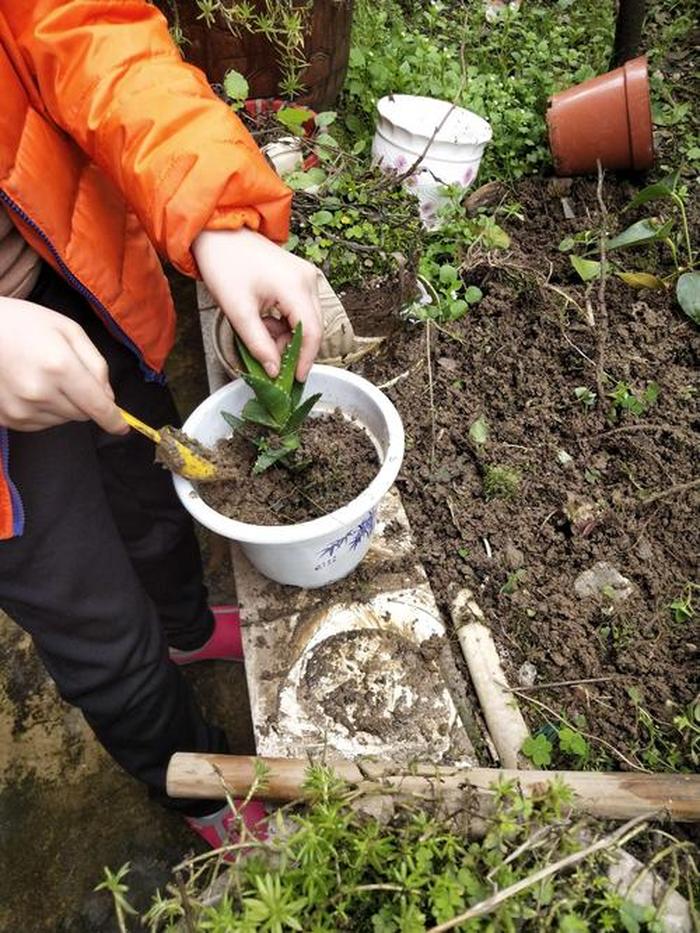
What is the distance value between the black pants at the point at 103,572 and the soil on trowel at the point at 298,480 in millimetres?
267

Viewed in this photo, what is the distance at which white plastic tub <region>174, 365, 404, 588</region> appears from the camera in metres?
1.21

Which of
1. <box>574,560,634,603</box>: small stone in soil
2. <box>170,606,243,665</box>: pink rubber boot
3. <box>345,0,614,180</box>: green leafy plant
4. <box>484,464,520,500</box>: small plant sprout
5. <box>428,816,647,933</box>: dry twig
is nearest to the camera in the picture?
<box>428,816,647,933</box>: dry twig

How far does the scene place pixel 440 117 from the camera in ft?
8.12

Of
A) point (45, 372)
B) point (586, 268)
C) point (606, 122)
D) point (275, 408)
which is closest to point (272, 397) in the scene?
point (275, 408)

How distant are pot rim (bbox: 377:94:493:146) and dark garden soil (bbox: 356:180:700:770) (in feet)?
1.23

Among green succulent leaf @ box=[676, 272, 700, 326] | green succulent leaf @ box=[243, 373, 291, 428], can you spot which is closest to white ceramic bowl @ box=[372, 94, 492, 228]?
A: green succulent leaf @ box=[676, 272, 700, 326]

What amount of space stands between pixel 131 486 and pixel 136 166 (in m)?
0.76

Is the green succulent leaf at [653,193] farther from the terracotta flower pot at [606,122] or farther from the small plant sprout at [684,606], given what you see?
the small plant sprout at [684,606]

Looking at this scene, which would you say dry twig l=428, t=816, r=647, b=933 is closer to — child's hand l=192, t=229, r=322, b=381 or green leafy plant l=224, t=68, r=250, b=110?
A: child's hand l=192, t=229, r=322, b=381

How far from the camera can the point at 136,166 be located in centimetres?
120

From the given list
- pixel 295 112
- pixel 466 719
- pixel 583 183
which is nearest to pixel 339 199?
pixel 295 112

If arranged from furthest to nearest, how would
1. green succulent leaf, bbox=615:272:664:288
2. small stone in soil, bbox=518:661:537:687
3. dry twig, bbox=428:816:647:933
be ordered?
green succulent leaf, bbox=615:272:664:288, small stone in soil, bbox=518:661:537:687, dry twig, bbox=428:816:647:933

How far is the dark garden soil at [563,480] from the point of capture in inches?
61.1

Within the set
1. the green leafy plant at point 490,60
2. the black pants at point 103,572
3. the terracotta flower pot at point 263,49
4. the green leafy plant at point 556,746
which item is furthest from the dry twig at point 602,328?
the black pants at point 103,572
